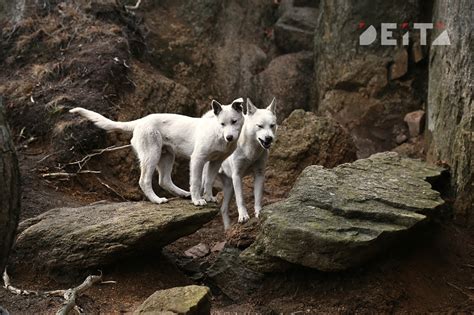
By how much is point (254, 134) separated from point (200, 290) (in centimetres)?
317

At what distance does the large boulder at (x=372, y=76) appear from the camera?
1360cm

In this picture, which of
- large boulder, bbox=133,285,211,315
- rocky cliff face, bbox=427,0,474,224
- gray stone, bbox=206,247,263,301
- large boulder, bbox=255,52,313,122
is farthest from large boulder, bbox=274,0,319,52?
large boulder, bbox=133,285,211,315

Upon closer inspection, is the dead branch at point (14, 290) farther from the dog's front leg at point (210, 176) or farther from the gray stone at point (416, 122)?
the gray stone at point (416, 122)

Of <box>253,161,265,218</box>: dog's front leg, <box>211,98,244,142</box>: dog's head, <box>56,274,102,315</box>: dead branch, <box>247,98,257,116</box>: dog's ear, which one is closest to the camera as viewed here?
<box>56,274,102,315</box>: dead branch

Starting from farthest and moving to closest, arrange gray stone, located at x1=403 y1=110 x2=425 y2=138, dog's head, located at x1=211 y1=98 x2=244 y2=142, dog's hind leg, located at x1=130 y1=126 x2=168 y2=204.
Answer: gray stone, located at x1=403 y1=110 x2=425 y2=138 → dog's hind leg, located at x1=130 y1=126 x2=168 y2=204 → dog's head, located at x1=211 y1=98 x2=244 y2=142

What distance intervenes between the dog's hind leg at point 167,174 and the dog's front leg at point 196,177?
1.82ft

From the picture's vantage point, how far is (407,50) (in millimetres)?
13688

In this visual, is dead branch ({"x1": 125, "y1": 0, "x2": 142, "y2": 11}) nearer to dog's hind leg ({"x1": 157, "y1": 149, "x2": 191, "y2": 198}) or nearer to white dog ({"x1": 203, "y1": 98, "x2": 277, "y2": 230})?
white dog ({"x1": 203, "y1": 98, "x2": 277, "y2": 230})

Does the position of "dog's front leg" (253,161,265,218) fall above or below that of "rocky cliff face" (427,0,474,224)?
below

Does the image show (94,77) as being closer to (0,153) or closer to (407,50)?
(407,50)

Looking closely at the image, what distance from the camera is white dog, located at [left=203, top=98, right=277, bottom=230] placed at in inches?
331

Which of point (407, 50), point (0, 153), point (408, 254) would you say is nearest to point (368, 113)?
point (407, 50)

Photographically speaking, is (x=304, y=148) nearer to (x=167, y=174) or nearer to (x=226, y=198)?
(x=226, y=198)

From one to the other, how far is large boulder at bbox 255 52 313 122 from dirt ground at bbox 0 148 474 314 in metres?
6.77
